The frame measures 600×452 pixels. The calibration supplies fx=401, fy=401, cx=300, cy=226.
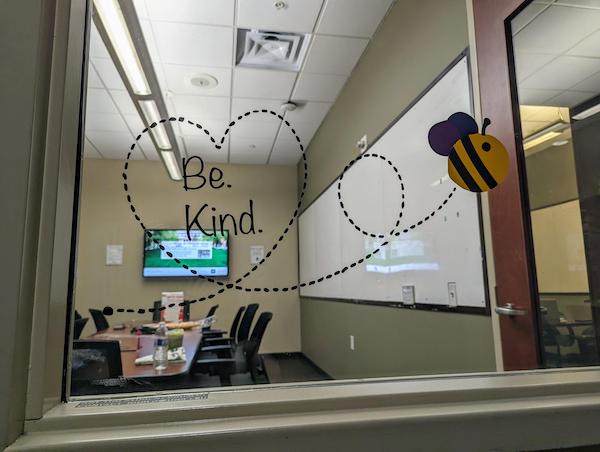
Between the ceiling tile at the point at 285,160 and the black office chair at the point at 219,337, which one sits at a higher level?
the ceiling tile at the point at 285,160

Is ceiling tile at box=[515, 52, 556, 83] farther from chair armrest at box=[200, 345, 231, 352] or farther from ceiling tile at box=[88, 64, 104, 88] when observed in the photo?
chair armrest at box=[200, 345, 231, 352]

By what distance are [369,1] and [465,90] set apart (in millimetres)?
1095

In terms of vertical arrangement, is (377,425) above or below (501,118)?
below

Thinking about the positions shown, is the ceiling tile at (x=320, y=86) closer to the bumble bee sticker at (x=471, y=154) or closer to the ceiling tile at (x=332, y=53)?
the ceiling tile at (x=332, y=53)

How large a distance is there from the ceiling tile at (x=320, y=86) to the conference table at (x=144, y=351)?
1.61m

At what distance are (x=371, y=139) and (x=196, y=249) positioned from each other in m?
2.13

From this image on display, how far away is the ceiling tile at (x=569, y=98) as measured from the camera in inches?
50.9

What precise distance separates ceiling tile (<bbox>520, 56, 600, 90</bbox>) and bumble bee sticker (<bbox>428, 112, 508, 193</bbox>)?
0.60m

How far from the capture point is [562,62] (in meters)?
1.41

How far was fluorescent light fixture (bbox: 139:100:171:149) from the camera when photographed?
3.61ft

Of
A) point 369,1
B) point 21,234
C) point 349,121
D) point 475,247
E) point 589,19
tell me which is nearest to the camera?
point 21,234

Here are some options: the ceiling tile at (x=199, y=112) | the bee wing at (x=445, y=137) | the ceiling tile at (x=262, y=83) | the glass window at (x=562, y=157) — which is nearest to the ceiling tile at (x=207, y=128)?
the ceiling tile at (x=199, y=112)

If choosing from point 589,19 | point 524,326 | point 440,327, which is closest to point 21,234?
point 524,326

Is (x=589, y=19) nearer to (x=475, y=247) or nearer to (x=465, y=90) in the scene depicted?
(x=465, y=90)
